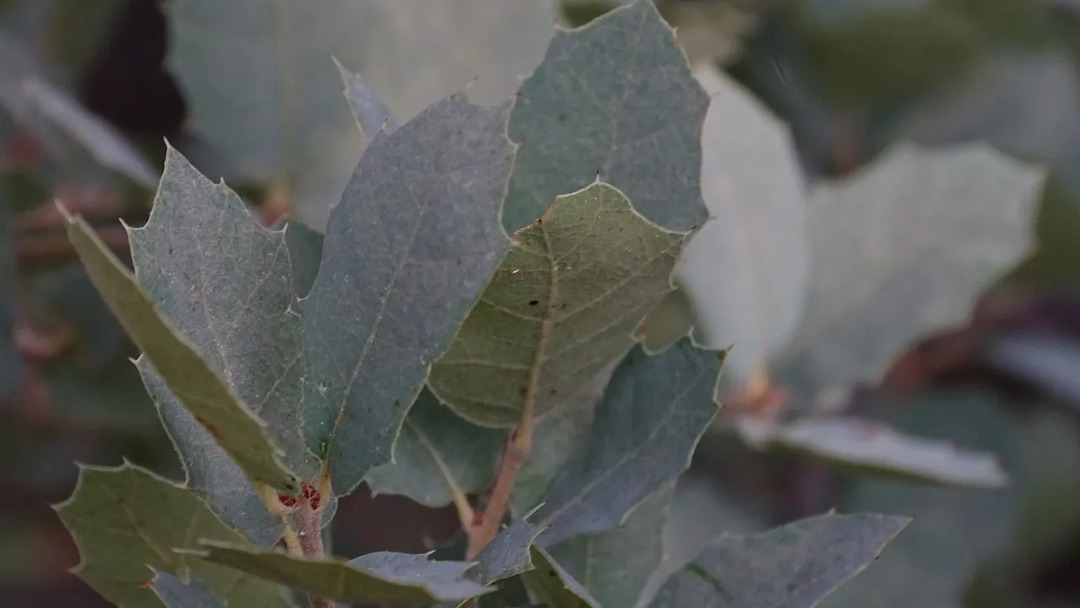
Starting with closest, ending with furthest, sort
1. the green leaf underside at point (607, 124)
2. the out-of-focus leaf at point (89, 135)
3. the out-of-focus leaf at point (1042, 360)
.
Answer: the green leaf underside at point (607, 124) < the out-of-focus leaf at point (89, 135) < the out-of-focus leaf at point (1042, 360)

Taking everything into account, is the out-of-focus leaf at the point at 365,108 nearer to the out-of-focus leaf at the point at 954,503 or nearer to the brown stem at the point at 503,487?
the brown stem at the point at 503,487

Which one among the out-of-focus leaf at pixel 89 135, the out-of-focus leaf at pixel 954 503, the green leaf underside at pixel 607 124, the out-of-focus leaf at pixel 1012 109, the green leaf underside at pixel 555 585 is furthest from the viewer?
the out-of-focus leaf at pixel 1012 109

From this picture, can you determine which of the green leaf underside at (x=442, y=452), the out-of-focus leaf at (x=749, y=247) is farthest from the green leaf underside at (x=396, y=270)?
the out-of-focus leaf at (x=749, y=247)

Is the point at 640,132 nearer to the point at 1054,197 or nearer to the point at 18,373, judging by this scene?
the point at 18,373

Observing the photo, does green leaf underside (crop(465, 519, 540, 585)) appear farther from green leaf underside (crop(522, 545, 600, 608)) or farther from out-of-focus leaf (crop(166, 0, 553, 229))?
out-of-focus leaf (crop(166, 0, 553, 229))

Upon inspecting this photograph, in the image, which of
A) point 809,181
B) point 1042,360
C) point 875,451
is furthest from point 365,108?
point 1042,360

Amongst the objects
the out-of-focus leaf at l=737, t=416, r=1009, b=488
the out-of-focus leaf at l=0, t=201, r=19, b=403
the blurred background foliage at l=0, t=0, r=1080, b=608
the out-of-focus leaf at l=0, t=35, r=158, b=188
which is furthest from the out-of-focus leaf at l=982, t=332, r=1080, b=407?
the out-of-focus leaf at l=0, t=201, r=19, b=403

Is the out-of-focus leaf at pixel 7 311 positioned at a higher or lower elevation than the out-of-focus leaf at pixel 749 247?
higher

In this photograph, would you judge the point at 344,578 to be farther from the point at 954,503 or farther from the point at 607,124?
the point at 954,503

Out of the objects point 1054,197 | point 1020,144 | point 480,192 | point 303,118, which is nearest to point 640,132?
point 480,192
